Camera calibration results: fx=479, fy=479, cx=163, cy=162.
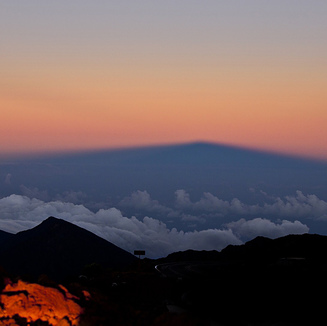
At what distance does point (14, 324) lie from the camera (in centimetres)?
2755

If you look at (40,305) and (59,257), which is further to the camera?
(59,257)

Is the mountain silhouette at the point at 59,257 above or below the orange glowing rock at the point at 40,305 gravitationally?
below

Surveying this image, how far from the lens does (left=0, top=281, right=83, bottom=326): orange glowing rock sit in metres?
28.1

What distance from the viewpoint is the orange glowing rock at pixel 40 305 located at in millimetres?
28141

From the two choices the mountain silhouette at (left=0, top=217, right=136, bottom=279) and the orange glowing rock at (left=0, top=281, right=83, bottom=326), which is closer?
the orange glowing rock at (left=0, top=281, right=83, bottom=326)

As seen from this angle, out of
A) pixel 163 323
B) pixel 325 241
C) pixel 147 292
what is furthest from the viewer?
pixel 325 241

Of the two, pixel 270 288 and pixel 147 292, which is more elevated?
pixel 270 288

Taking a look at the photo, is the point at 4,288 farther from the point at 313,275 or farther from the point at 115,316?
the point at 313,275

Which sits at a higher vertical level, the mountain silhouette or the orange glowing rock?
the orange glowing rock

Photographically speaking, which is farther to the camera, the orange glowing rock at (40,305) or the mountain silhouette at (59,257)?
the mountain silhouette at (59,257)

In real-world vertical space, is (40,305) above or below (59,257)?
above

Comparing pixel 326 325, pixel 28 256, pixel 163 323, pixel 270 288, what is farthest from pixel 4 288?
pixel 28 256

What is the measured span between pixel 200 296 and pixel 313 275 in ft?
25.8

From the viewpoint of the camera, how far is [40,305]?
28594 mm
